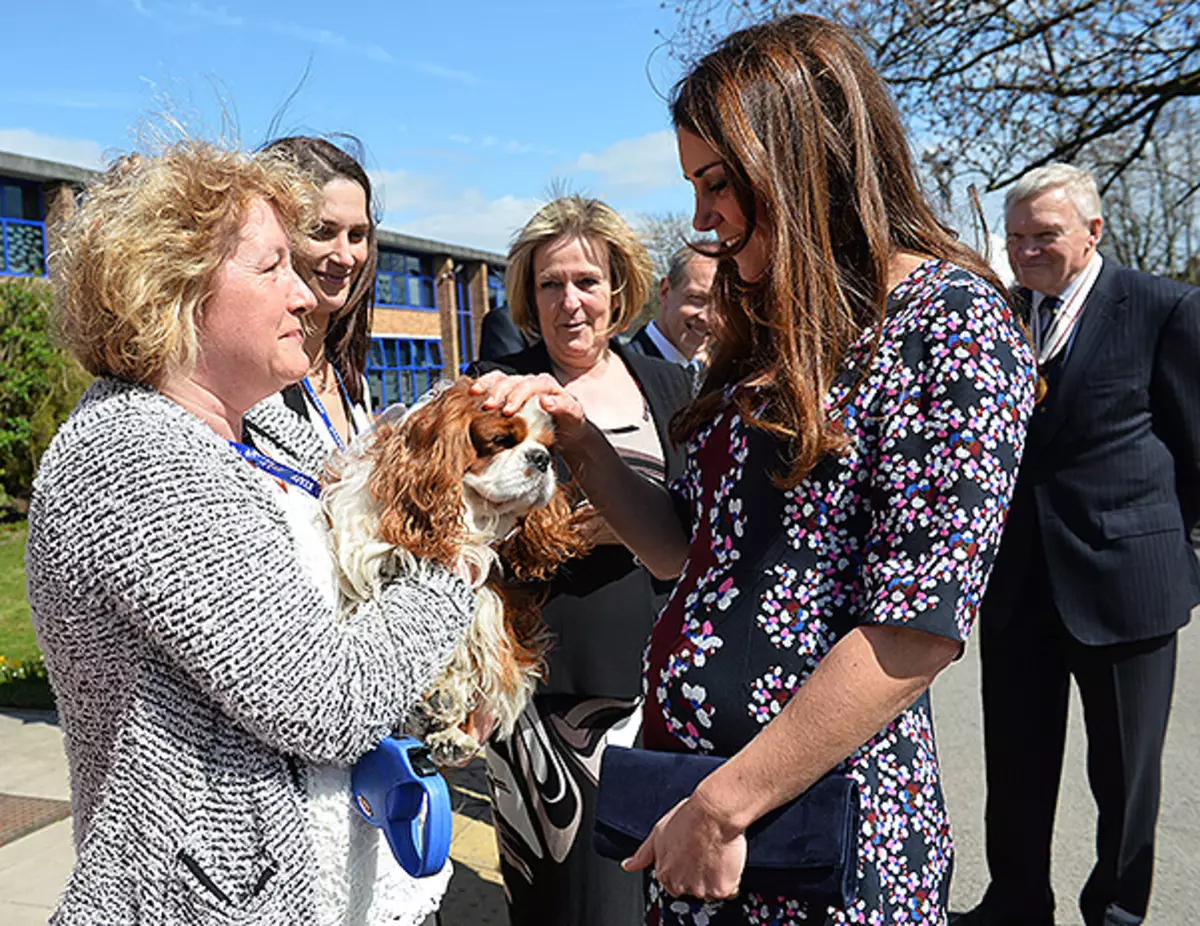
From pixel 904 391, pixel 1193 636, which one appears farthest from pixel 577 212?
pixel 1193 636

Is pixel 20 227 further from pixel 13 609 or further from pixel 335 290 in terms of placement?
pixel 335 290

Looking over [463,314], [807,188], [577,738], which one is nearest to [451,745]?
[577,738]

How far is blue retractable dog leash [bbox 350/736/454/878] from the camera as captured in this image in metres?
1.81

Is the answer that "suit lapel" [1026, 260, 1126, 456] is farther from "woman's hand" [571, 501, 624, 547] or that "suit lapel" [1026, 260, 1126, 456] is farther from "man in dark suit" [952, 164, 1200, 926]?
"woman's hand" [571, 501, 624, 547]

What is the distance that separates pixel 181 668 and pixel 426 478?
0.73 metres

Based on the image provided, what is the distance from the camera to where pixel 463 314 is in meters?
47.4

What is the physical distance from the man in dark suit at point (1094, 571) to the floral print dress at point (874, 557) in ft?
8.77

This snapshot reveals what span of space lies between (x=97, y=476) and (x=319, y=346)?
6.12 feet

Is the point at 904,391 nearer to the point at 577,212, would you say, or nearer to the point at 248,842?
the point at 248,842

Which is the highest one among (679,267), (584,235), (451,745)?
(679,267)

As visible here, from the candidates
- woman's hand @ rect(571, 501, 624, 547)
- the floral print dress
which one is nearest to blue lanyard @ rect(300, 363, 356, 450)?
woman's hand @ rect(571, 501, 624, 547)

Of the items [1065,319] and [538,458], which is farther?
[1065,319]

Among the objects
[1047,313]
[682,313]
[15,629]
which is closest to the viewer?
[1047,313]

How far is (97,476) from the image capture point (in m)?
1.64
